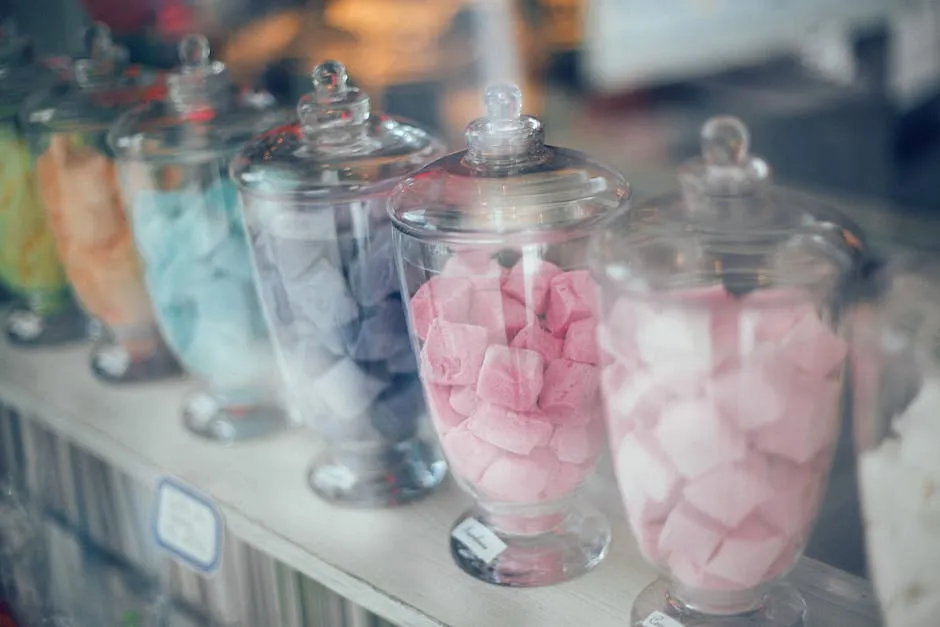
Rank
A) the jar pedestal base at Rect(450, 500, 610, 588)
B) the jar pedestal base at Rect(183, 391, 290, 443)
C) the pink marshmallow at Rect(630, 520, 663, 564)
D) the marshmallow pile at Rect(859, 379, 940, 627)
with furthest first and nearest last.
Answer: the jar pedestal base at Rect(183, 391, 290, 443) → the jar pedestal base at Rect(450, 500, 610, 588) → the pink marshmallow at Rect(630, 520, 663, 564) → the marshmallow pile at Rect(859, 379, 940, 627)

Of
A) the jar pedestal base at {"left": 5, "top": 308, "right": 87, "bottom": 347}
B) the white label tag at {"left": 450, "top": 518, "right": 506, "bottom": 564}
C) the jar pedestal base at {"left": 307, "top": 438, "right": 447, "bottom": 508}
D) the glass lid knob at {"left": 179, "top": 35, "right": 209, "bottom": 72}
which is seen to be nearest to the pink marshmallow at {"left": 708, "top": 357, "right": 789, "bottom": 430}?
the white label tag at {"left": 450, "top": 518, "right": 506, "bottom": 564}

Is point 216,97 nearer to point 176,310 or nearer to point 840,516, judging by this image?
point 176,310

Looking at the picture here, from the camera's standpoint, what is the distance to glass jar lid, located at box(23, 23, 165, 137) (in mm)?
961

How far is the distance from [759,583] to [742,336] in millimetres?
157

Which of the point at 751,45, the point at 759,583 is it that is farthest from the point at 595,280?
the point at 751,45

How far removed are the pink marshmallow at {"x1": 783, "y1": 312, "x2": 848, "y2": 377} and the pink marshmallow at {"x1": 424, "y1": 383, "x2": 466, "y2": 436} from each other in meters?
0.21

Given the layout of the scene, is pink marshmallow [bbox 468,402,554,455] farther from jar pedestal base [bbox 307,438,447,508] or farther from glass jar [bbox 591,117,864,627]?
jar pedestal base [bbox 307,438,447,508]

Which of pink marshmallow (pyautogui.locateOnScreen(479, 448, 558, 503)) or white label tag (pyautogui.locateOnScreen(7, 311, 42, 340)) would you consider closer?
pink marshmallow (pyautogui.locateOnScreen(479, 448, 558, 503))

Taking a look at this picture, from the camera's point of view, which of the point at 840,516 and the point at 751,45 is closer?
the point at 840,516

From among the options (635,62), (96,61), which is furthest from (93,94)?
(635,62)

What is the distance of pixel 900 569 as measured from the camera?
0.50 metres

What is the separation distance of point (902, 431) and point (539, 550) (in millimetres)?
281

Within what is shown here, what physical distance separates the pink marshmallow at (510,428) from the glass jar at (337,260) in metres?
0.14

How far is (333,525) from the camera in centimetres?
79
